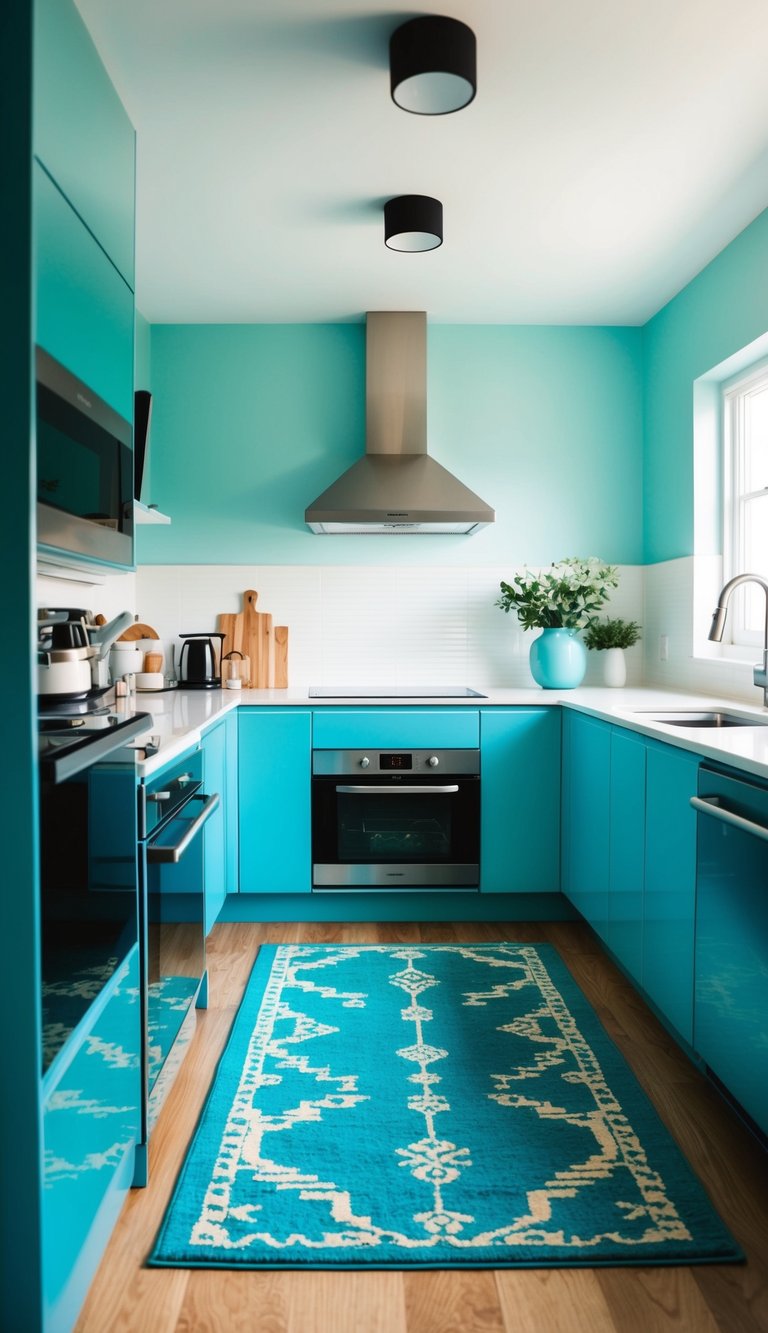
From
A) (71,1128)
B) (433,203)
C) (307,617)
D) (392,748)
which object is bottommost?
(71,1128)

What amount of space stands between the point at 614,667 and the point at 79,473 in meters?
2.66

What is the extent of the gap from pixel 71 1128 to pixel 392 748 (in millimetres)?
2124

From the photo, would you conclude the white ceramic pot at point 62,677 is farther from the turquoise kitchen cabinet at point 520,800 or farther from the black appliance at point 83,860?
the turquoise kitchen cabinet at point 520,800

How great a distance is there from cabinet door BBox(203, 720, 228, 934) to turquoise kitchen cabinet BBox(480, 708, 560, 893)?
97 centimetres

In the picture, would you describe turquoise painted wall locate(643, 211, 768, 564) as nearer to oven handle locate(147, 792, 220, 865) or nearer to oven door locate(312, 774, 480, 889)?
oven door locate(312, 774, 480, 889)

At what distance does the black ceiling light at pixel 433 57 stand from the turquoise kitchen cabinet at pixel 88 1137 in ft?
6.50

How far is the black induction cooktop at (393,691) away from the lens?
347 centimetres

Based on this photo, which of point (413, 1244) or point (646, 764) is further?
point (646, 764)

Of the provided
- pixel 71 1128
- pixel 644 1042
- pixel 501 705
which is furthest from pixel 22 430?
pixel 501 705

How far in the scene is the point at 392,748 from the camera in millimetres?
3352

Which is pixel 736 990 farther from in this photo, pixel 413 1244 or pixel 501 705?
pixel 501 705

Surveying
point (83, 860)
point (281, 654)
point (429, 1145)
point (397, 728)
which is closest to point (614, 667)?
point (397, 728)

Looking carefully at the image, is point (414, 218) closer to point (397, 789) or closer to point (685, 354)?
point (685, 354)

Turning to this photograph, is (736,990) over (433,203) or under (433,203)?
under
